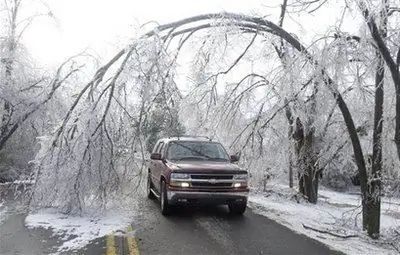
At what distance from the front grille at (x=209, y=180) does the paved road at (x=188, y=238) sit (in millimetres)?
795

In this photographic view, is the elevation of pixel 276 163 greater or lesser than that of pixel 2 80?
lesser

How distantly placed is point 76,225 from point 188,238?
256 centimetres

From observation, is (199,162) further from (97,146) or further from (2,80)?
(2,80)

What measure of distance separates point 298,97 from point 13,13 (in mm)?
16582

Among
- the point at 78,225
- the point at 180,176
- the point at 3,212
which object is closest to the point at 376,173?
the point at 180,176

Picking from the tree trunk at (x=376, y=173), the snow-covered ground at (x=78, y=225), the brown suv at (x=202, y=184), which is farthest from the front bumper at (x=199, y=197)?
the tree trunk at (x=376, y=173)

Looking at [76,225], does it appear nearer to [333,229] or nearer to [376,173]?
[333,229]

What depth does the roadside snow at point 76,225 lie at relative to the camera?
A: 26.6 feet

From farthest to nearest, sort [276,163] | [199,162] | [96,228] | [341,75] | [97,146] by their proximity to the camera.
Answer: [276,163] → [199,162] → [97,146] → [341,75] → [96,228]

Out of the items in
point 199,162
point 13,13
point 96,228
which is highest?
point 13,13

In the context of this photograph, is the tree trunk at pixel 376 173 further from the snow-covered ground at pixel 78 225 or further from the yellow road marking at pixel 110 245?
the yellow road marking at pixel 110 245

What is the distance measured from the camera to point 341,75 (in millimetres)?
9867

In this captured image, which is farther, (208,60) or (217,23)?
(208,60)

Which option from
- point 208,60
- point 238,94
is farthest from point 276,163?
point 208,60
